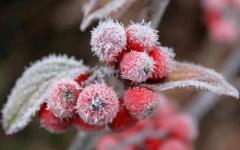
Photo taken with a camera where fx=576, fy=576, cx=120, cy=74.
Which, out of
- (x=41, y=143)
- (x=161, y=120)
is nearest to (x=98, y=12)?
(x=161, y=120)

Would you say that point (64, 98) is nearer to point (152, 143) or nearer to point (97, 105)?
point (97, 105)

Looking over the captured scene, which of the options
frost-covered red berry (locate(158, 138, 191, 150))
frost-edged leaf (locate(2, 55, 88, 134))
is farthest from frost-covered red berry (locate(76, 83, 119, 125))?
frost-covered red berry (locate(158, 138, 191, 150))

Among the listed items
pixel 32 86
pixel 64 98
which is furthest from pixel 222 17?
pixel 64 98


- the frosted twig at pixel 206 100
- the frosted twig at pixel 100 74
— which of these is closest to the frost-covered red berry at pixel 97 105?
the frosted twig at pixel 100 74

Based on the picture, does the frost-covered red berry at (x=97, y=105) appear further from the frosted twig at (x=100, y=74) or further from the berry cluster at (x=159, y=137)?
the berry cluster at (x=159, y=137)

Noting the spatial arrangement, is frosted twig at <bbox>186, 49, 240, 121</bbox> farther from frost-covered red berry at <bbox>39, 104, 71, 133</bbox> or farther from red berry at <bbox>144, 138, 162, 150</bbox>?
frost-covered red berry at <bbox>39, 104, 71, 133</bbox>

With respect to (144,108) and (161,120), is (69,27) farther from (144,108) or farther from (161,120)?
(144,108)
